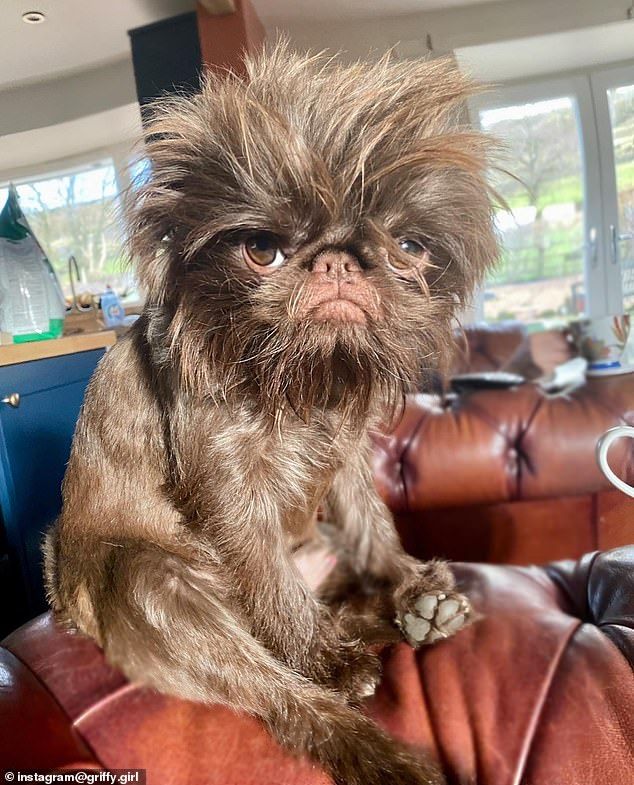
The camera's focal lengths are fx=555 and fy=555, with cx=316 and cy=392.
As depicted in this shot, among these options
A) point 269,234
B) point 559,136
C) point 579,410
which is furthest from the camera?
point 579,410

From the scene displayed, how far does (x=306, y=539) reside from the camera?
717mm

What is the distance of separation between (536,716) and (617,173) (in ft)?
1.80

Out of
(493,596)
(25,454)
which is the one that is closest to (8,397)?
(25,454)

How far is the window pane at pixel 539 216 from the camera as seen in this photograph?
56 centimetres

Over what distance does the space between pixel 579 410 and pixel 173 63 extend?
587 mm

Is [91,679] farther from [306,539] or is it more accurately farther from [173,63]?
[173,63]

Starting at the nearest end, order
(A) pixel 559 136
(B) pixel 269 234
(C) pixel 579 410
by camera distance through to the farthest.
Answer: (B) pixel 269 234 → (A) pixel 559 136 → (C) pixel 579 410

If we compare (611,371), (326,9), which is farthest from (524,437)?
(326,9)

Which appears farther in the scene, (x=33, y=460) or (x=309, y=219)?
(x=33, y=460)

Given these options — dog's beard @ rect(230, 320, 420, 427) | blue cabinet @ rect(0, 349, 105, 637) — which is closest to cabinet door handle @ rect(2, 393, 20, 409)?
blue cabinet @ rect(0, 349, 105, 637)

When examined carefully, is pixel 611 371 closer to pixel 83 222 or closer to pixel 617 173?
pixel 617 173

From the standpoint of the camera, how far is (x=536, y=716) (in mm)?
508

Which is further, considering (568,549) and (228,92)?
(568,549)

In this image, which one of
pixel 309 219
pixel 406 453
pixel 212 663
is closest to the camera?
pixel 309 219
